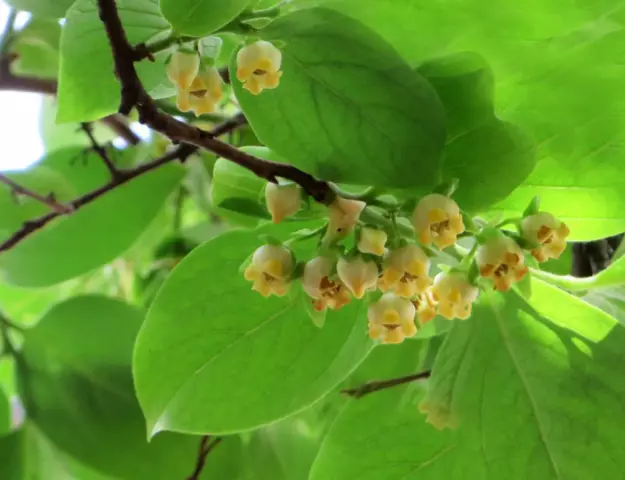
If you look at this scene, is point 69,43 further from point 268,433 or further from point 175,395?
point 268,433

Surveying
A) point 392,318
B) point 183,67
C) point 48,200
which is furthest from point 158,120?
point 48,200

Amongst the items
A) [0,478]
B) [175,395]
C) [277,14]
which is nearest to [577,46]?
[277,14]

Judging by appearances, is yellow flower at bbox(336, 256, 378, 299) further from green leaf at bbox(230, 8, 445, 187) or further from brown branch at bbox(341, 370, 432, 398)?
brown branch at bbox(341, 370, 432, 398)

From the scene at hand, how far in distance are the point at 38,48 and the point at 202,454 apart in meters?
0.41

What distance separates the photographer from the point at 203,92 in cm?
29

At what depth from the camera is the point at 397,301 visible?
309 millimetres

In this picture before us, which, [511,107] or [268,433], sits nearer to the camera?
[511,107]

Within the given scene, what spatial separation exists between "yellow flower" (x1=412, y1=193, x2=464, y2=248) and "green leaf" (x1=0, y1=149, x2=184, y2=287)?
0.35m

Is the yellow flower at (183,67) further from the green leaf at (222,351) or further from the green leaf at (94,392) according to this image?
the green leaf at (94,392)

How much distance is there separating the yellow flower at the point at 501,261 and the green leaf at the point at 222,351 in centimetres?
11

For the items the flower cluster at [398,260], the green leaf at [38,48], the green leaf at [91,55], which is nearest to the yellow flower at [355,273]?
the flower cluster at [398,260]

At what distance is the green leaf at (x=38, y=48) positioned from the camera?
649mm

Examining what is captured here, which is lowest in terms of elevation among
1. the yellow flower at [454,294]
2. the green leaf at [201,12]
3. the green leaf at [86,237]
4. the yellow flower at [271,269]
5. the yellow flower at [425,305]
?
the green leaf at [86,237]

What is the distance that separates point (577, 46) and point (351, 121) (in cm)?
10
